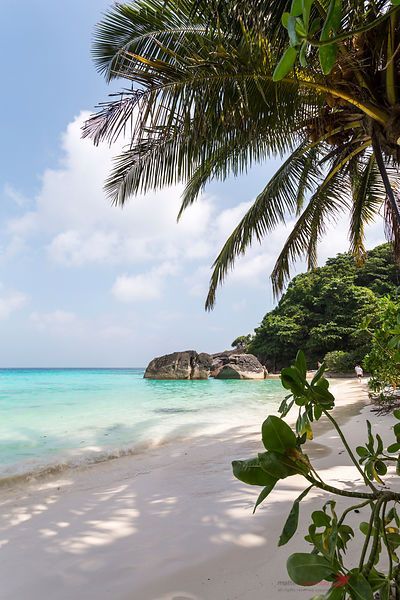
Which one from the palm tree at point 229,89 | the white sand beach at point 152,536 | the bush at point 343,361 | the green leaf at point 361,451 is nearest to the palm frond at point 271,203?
the palm tree at point 229,89

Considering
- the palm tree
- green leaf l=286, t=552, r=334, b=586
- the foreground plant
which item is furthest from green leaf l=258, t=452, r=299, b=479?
the palm tree

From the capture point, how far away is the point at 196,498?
2.69m

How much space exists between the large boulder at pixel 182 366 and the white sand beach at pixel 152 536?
20488 millimetres

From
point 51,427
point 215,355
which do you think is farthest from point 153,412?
point 215,355

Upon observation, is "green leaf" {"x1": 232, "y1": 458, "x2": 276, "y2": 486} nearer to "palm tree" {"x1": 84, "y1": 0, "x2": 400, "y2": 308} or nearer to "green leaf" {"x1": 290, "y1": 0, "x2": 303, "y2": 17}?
"green leaf" {"x1": 290, "y1": 0, "x2": 303, "y2": 17}

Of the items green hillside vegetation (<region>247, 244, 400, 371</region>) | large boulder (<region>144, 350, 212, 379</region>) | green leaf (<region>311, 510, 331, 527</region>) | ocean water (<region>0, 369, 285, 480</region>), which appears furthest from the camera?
large boulder (<region>144, 350, 212, 379</region>)

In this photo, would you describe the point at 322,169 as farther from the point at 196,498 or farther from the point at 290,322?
the point at 290,322

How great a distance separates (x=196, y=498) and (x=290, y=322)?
907 inches

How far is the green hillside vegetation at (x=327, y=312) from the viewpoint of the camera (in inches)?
877

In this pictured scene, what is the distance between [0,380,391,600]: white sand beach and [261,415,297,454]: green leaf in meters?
1.12

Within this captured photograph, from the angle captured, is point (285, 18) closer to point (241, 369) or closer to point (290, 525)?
point (290, 525)

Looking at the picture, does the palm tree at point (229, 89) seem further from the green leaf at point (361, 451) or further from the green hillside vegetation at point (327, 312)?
the green hillside vegetation at point (327, 312)

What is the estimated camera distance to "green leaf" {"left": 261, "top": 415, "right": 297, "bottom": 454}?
0.58m

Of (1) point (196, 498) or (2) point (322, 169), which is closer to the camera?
(1) point (196, 498)
